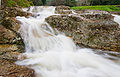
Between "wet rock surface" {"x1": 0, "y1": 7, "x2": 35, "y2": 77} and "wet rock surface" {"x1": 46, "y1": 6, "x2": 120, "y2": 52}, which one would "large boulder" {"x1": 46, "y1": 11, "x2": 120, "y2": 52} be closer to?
"wet rock surface" {"x1": 46, "y1": 6, "x2": 120, "y2": 52}

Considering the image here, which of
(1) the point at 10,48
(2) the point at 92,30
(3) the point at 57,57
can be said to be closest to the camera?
(1) the point at 10,48

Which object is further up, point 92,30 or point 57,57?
point 92,30

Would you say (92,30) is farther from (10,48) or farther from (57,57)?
(10,48)

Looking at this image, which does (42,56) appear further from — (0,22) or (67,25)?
(0,22)

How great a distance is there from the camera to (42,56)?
13.0 feet

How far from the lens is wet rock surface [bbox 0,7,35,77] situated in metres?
2.57

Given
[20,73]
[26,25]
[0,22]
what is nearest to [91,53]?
[20,73]

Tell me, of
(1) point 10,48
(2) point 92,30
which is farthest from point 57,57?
(2) point 92,30

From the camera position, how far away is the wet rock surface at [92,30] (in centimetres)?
463

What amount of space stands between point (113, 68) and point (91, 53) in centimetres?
121

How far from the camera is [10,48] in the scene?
3.81m

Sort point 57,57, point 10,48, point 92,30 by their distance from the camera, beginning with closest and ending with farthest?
point 10,48 < point 57,57 < point 92,30

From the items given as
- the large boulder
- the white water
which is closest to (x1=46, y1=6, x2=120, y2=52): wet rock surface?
the large boulder

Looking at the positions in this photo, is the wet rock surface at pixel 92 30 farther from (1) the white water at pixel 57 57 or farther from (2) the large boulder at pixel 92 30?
(1) the white water at pixel 57 57
